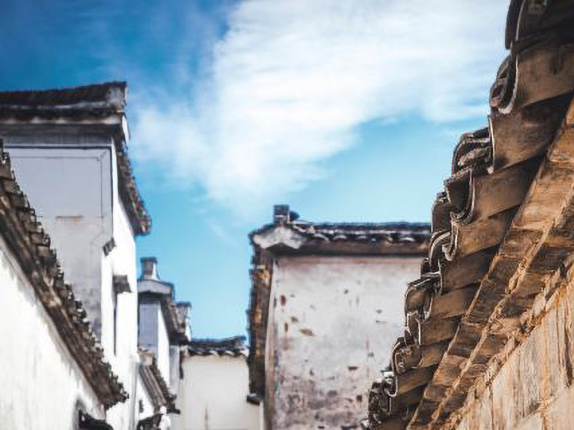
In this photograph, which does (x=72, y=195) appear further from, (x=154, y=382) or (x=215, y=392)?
(x=215, y=392)

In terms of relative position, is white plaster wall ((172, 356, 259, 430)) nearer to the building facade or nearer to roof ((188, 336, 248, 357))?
roof ((188, 336, 248, 357))

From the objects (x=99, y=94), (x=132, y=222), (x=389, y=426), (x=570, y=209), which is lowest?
(x=389, y=426)

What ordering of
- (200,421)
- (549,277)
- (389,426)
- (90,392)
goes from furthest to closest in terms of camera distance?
1. (200,421)
2. (90,392)
3. (389,426)
4. (549,277)

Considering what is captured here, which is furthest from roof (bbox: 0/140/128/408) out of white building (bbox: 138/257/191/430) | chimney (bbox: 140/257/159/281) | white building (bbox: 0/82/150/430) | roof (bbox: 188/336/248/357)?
roof (bbox: 188/336/248/357)

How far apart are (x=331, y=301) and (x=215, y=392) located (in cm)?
1213

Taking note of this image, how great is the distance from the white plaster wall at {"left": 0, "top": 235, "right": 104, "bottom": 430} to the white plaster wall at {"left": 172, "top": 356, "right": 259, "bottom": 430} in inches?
597

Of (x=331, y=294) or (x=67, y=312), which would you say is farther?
(x=331, y=294)

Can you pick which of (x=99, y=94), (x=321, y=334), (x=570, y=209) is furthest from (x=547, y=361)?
(x=99, y=94)

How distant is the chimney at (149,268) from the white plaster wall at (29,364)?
12772 mm

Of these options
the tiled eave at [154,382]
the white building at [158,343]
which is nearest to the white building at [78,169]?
the tiled eave at [154,382]

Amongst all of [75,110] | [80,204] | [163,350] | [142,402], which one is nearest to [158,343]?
[163,350]

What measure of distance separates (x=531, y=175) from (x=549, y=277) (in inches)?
21.9

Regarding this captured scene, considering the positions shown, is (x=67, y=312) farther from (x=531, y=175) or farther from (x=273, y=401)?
(x=531, y=175)

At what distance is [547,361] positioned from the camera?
13.5 ft
